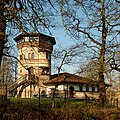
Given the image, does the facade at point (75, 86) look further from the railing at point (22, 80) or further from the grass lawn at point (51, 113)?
the grass lawn at point (51, 113)

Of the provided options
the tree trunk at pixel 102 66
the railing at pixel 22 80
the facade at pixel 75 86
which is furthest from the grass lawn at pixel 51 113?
the railing at pixel 22 80

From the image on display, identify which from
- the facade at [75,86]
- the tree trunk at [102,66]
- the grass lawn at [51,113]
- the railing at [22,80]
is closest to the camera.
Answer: the grass lawn at [51,113]

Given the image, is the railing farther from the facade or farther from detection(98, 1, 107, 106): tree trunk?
detection(98, 1, 107, 106): tree trunk

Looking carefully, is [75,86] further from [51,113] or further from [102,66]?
[51,113]

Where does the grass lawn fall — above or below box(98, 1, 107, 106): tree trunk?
below

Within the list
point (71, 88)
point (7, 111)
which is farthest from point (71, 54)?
point (71, 88)

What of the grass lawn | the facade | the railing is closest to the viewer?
the grass lawn

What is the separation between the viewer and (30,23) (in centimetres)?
1162

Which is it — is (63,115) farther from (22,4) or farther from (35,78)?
(35,78)

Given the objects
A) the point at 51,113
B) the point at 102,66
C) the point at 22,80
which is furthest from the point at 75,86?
the point at 51,113

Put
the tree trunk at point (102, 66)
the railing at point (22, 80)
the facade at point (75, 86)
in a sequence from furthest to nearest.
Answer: the railing at point (22, 80) → the facade at point (75, 86) → the tree trunk at point (102, 66)

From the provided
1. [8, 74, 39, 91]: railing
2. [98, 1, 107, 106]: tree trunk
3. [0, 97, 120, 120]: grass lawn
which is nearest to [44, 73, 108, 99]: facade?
[8, 74, 39, 91]: railing

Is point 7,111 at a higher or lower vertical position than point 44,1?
lower

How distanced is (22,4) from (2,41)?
1779 millimetres
